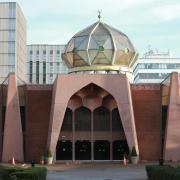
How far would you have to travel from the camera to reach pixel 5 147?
5772cm

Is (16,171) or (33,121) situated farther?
(33,121)

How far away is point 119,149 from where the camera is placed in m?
59.8

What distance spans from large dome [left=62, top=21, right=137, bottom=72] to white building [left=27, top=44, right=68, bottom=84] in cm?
9747

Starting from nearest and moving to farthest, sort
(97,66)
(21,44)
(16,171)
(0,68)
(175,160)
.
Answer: (16,171)
(175,160)
(97,66)
(0,68)
(21,44)

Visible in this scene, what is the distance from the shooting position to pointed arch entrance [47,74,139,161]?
185ft

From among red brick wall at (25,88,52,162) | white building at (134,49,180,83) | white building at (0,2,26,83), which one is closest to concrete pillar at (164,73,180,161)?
red brick wall at (25,88,52,162)

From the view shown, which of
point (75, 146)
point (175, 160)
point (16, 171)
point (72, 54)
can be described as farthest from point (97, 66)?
point (16, 171)

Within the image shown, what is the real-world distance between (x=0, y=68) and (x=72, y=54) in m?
63.9

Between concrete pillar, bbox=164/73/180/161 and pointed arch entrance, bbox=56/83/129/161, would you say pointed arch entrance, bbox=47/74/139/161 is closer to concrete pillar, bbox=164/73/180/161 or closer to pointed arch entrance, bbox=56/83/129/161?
pointed arch entrance, bbox=56/83/129/161

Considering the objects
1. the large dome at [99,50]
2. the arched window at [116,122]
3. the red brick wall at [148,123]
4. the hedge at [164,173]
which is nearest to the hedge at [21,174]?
the hedge at [164,173]

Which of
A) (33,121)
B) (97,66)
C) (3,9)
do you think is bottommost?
(33,121)

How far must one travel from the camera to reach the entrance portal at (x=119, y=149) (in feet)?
196

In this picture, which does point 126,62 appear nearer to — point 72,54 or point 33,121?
point 72,54

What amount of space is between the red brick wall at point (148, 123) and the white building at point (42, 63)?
101 metres
